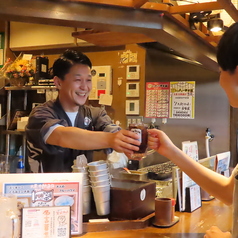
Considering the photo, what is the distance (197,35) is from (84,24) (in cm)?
110

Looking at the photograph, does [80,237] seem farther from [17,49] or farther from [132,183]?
[17,49]

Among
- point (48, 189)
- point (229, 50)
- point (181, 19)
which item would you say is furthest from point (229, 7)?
point (48, 189)

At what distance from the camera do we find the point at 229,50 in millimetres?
1098

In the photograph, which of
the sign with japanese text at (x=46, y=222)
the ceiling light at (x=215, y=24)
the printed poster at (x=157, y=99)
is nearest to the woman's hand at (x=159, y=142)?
the sign with japanese text at (x=46, y=222)

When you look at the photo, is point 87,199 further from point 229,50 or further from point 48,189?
point 229,50

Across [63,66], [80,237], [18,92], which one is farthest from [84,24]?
[18,92]

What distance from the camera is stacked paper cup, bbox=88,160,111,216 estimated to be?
1668 millimetres

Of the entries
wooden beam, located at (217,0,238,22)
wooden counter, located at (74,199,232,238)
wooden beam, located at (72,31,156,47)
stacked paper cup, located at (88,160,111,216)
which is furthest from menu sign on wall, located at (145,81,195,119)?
stacked paper cup, located at (88,160,111,216)

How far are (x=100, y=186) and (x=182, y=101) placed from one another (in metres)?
2.72

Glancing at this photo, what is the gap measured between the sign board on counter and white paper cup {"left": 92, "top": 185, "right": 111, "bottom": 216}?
0.69ft

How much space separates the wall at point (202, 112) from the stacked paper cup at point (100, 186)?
2.51m

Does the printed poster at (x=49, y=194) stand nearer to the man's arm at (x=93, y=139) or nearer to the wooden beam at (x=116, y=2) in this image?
the man's arm at (x=93, y=139)

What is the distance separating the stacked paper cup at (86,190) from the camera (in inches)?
65.9

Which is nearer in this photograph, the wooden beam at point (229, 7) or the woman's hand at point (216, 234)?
A: the woman's hand at point (216, 234)
